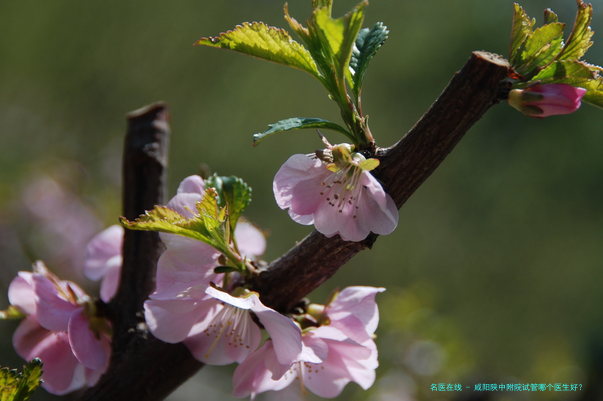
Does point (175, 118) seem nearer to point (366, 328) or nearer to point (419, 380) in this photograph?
point (419, 380)

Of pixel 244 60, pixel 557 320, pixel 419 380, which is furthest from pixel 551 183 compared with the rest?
pixel 244 60

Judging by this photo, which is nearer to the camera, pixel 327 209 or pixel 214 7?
pixel 327 209

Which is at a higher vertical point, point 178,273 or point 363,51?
point 363,51

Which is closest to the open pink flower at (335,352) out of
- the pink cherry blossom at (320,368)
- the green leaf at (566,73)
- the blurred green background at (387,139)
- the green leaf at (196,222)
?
the pink cherry blossom at (320,368)

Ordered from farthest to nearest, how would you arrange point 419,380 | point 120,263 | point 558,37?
point 419,380 < point 120,263 < point 558,37

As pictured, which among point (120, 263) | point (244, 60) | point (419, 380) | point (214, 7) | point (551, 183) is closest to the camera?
point (120, 263)

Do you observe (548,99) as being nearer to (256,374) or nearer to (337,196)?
(337,196)

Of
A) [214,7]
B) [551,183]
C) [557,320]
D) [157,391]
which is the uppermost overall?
[214,7]

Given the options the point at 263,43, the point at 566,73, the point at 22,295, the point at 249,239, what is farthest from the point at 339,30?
the point at 22,295
